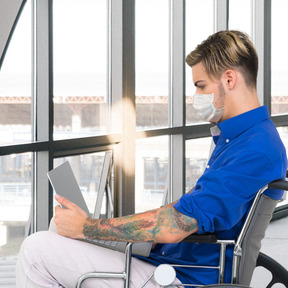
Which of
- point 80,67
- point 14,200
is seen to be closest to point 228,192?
point 14,200

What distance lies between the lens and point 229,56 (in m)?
1.67

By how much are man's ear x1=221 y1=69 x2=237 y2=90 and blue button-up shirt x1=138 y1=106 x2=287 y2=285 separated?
0.31 ft

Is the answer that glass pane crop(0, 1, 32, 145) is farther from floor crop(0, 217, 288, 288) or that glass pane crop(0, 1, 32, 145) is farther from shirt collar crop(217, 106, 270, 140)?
shirt collar crop(217, 106, 270, 140)

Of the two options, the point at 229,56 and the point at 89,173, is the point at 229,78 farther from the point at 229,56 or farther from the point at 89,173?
the point at 89,173

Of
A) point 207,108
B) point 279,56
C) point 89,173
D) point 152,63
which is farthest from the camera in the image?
point 279,56

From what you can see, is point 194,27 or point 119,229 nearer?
point 119,229

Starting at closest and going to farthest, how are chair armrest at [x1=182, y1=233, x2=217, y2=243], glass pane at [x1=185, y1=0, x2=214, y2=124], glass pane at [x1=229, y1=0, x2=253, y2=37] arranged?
chair armrest at [x1=182, y1=233, x2=217, y2=243] < glass pane at [x1=185, y1=0, x2=214, y2=124] < glass pane at [x1=229, y1=0, x2=253, y2=37]

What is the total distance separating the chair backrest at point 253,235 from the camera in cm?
→ 155

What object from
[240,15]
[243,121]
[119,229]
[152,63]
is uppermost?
[240,15]

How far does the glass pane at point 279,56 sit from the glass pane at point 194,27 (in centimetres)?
104

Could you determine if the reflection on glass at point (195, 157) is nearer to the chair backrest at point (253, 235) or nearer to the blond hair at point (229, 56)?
the blond hair at point (229, 56)

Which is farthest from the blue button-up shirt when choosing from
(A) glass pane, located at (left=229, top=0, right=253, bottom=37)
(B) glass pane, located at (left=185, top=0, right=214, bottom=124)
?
(A) glass pane, located at (left=229, top=0, right=253, bottom=37)

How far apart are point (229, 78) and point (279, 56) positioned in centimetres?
383

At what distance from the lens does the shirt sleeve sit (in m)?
1.52
